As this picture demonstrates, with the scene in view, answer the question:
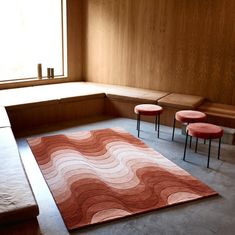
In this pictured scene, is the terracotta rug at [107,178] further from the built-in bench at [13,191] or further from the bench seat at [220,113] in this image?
the bench seat at [220,113]

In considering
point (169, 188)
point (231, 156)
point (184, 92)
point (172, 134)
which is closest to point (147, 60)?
point (184, 92)

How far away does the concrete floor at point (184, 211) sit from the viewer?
2086mm

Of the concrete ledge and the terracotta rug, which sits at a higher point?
the concrete ledge

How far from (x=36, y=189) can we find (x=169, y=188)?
110cm

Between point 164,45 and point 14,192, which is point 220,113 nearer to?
point 164,45

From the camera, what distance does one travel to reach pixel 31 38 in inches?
191

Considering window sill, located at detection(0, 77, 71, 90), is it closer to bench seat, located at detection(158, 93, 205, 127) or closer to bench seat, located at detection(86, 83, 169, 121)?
bench seat, located at detection(86, 83, 169, 121)

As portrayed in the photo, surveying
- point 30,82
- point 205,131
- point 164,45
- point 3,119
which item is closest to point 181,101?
point 164,45

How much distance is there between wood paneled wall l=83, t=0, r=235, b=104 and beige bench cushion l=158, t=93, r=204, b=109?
209mm

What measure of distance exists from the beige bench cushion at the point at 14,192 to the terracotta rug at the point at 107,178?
370 mm

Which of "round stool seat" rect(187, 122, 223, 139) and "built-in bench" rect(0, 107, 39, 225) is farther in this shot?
"round stool seat" rect(187, 122, 223, 139)

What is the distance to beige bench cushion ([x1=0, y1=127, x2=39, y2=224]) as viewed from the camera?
5.88 feet

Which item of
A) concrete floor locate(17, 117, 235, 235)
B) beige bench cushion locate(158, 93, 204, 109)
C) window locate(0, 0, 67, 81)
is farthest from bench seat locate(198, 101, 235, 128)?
window locate(0, 0, 67, 81)

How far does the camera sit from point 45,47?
16.4 ft
